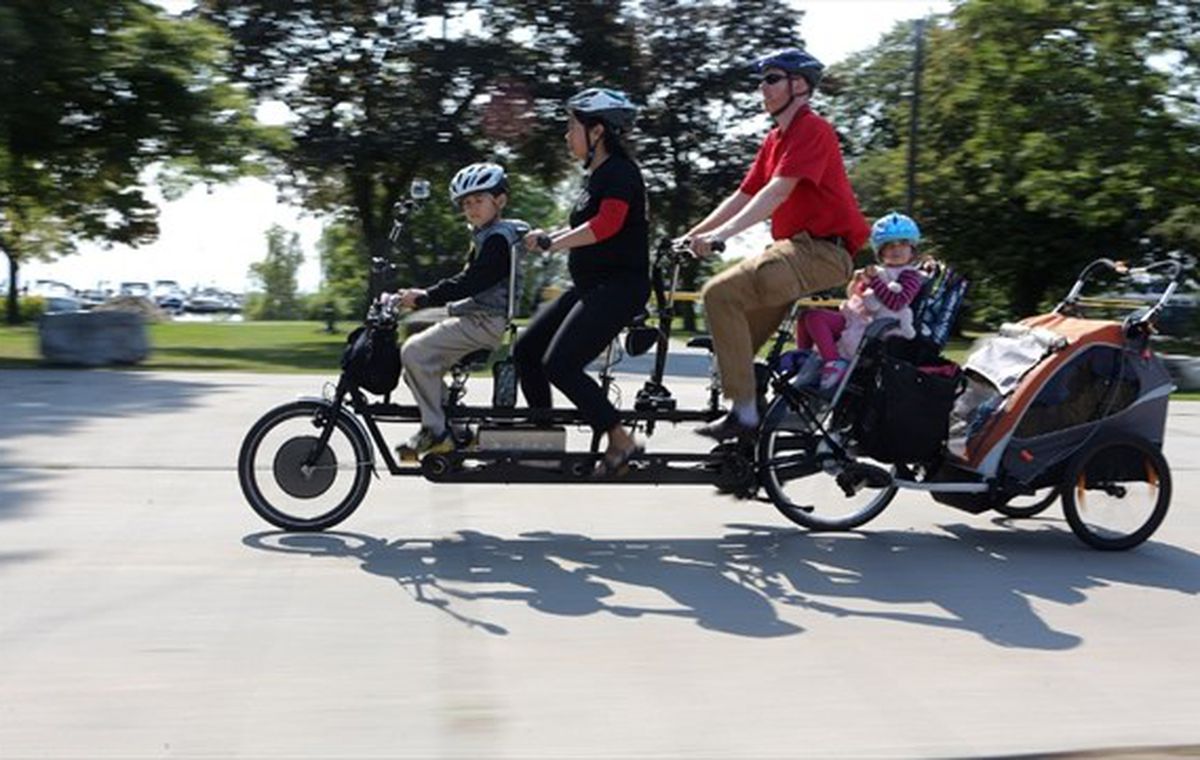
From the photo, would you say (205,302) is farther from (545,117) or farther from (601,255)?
(601,255)

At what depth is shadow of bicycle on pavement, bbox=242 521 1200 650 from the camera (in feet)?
18.7

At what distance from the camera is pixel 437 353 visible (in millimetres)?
6820

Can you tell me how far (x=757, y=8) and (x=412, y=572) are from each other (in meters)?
37.2

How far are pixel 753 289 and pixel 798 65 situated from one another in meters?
1.09

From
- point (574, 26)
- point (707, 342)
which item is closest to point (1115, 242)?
point (574, 26)

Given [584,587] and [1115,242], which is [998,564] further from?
[1115,242]

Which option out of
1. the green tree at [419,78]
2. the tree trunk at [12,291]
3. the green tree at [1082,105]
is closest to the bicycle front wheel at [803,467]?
the green tree at [1082,105]

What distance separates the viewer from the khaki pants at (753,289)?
22.8ft

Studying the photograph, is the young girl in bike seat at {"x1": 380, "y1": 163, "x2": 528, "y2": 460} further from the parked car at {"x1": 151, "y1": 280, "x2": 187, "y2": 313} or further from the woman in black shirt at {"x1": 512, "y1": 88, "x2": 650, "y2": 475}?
the parked car at {"x1": 151, "y1": 280, "x2": 187, "y2": 313}

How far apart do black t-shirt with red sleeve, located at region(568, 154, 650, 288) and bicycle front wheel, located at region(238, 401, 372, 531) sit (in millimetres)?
1353

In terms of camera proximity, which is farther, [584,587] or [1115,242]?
[1115,242]

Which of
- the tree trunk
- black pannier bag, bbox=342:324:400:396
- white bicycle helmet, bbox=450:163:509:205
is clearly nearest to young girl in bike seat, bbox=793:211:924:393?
white bicycle helmet, bbox=450:163:509:205

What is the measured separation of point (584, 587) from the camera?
6055 mm

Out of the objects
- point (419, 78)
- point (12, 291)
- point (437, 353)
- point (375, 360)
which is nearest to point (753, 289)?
point (437, 353)
